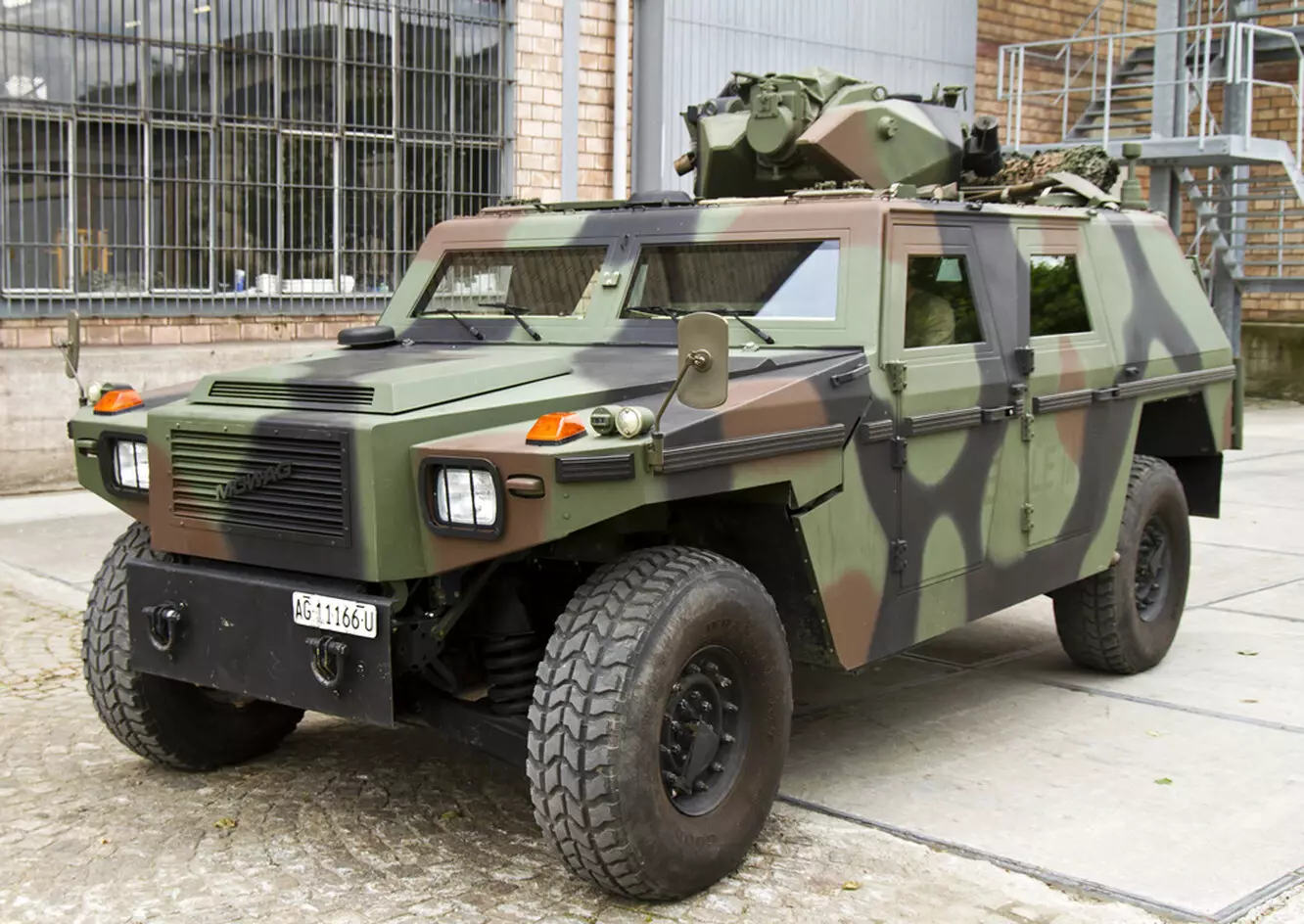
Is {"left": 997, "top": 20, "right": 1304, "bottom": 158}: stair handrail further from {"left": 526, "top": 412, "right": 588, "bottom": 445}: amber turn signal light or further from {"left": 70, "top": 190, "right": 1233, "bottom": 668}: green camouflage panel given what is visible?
{"left": 526, "top": 412, "right": 588, "bottom": 445}: amber turn signal light

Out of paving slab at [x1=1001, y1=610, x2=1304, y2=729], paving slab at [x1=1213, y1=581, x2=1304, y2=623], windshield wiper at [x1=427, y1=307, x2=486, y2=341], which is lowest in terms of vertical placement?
paving slab at [x1=1001, y1=610, x2=1304, y2=729]

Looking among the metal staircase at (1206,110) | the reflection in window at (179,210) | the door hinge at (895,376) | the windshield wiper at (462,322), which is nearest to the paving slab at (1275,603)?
the door hinge at (895,376)

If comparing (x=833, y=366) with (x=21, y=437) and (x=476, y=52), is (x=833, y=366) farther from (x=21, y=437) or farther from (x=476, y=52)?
(x=476, y=52)

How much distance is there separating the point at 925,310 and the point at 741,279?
1.84ft

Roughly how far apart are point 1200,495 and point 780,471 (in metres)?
3.35

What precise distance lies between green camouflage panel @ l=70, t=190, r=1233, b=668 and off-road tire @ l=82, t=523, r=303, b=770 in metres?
0.23

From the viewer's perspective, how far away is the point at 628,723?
3.71m

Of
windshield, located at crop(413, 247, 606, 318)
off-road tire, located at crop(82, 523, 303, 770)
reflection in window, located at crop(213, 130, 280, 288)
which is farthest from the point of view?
reflection in window, located at crop(213, 130, 280, 288)

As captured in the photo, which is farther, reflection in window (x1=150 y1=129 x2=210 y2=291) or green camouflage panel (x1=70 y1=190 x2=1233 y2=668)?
reflection in window (x1=150 y1=129 x2=210 y2=291)

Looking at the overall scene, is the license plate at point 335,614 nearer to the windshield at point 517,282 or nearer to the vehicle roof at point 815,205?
the windshield at point 517,282

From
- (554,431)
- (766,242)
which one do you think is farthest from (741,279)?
(554,431)

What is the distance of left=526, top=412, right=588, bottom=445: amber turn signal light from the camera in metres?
3.69

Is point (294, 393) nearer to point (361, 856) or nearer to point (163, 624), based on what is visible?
point (163, 624)

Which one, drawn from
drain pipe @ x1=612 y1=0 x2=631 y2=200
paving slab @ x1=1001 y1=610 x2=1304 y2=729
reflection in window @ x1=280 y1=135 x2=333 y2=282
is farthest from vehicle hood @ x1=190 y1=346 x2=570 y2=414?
drain pipe @ x1=612 y1=0 x2=631 y2=200
